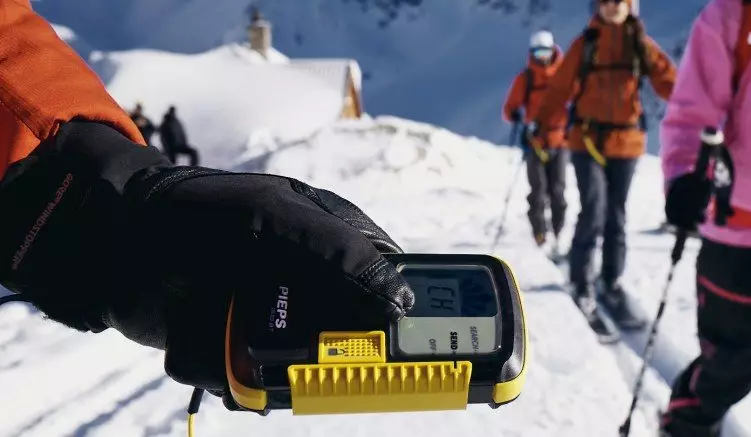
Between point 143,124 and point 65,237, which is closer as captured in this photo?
point 65,237

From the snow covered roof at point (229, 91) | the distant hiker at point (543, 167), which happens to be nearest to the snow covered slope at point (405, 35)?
the snow covered roof at point (229, 91)

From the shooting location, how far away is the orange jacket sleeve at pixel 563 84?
3.97 m

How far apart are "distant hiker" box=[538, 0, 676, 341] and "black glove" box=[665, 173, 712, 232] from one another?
1.93 meters

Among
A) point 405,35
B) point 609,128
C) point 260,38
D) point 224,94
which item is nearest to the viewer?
point 609,128

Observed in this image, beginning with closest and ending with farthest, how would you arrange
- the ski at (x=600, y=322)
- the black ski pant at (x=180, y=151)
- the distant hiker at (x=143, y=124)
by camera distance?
the ski at (x=600, y=322) → the distant hiker at (x=143, y=124) → the black ski pant at (x=180, y=151)

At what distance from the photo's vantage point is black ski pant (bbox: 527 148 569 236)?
228 inches

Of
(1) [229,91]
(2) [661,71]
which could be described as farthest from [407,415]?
(1) [229,91]

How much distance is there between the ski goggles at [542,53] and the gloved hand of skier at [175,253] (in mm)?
5688

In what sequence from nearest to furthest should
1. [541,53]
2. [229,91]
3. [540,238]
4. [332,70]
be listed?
[540,238] < [541,53] < [229,91] < [332,70]

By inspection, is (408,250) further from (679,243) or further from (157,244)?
(157,244)

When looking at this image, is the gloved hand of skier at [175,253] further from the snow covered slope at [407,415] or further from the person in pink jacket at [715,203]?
the person in pink jacket at [715,203]

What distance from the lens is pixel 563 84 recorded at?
413 centimetres

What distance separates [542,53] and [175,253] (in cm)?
590

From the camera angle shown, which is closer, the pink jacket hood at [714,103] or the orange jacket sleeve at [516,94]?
the pink jacket hood at [714,103]
